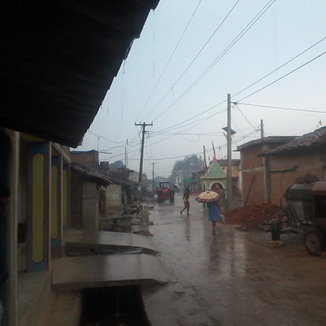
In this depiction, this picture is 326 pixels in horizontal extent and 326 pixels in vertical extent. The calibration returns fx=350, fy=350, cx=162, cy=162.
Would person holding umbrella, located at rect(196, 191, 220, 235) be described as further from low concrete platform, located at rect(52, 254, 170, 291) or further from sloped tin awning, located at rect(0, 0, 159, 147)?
sloped tin awning, located at rect(0, 0, 159, 147)

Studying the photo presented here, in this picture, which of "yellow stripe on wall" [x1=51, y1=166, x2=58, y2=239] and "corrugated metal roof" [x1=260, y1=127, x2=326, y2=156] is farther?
"corrugated metal roof" [x1=260, y1=127, x2=326, y2=156]

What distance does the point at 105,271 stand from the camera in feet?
23.9

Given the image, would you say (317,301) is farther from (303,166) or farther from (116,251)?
(303,166)

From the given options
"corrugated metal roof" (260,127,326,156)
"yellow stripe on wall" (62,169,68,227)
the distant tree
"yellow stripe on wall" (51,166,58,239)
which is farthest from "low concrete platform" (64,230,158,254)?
the distant tree

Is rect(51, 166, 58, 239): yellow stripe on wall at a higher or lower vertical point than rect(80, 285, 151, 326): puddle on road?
higher

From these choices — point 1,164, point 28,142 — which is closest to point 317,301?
point 1,164

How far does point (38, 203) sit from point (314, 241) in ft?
23.8

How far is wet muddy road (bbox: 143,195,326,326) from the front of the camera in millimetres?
5445

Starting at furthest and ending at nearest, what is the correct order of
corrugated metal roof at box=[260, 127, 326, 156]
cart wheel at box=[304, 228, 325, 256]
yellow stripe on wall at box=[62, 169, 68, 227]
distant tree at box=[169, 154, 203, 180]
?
distant tree at box=[169, 154, 203, 180] → corrugated metal roof at box=[260, 127, 326, 156] → yellow stripe on wall at box=[62, 169, 68, 227] → cart wheel at box=[304, 228, 325, 256]

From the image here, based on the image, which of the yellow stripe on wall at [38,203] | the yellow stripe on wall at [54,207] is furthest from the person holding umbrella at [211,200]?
the yellow stripe on wall at [38,203]

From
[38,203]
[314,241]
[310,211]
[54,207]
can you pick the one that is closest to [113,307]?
[38,203]

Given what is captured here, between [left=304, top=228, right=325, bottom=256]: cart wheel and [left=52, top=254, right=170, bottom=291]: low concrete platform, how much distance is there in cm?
429

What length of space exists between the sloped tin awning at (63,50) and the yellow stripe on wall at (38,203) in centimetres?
369

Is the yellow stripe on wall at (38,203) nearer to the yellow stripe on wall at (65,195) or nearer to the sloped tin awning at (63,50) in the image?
the sloped tin awning at (63,50)
